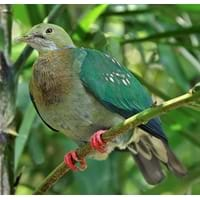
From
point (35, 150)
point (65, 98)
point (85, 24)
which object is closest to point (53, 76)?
point (65, 98)

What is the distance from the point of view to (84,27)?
1.20 m

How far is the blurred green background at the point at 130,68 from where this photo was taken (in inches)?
47.0

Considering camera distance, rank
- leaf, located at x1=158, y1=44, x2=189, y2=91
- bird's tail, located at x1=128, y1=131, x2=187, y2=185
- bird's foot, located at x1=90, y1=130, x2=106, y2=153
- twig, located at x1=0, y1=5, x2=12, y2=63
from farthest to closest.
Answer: leaf, located at x1=158, y1=44, x2=189, y2=91
bird's tail, located at x1=128, y1=131, x2=187, y2=185
twig, located at x1=0, y1=5, x2=12, y2=63
bird's foot, located at x1=90, y1=130, x2=106, y2=153

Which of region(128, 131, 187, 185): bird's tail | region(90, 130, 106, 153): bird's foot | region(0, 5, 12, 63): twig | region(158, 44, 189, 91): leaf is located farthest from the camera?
region(158, 44, 189, 91): leaf

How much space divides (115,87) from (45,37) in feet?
0.45

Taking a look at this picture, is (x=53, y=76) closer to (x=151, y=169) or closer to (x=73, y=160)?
(x=73, y=160)

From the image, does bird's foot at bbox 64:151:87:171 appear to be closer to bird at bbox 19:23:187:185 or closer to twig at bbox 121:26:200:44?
bird at bbox 19:23:187:185

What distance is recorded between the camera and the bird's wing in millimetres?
993

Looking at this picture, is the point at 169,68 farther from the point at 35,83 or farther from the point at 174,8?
the point at 35,83

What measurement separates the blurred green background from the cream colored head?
113 millimetres

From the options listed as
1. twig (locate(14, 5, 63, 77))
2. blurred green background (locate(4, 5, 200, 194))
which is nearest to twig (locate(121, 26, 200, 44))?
blurred green background (locate(4, 5, 200, 194))

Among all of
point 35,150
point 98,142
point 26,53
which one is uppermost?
point 26,53

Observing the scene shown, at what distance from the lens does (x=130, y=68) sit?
1.38 m

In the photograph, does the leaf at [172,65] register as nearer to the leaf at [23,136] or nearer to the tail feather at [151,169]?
the tail feather at [151,169]
